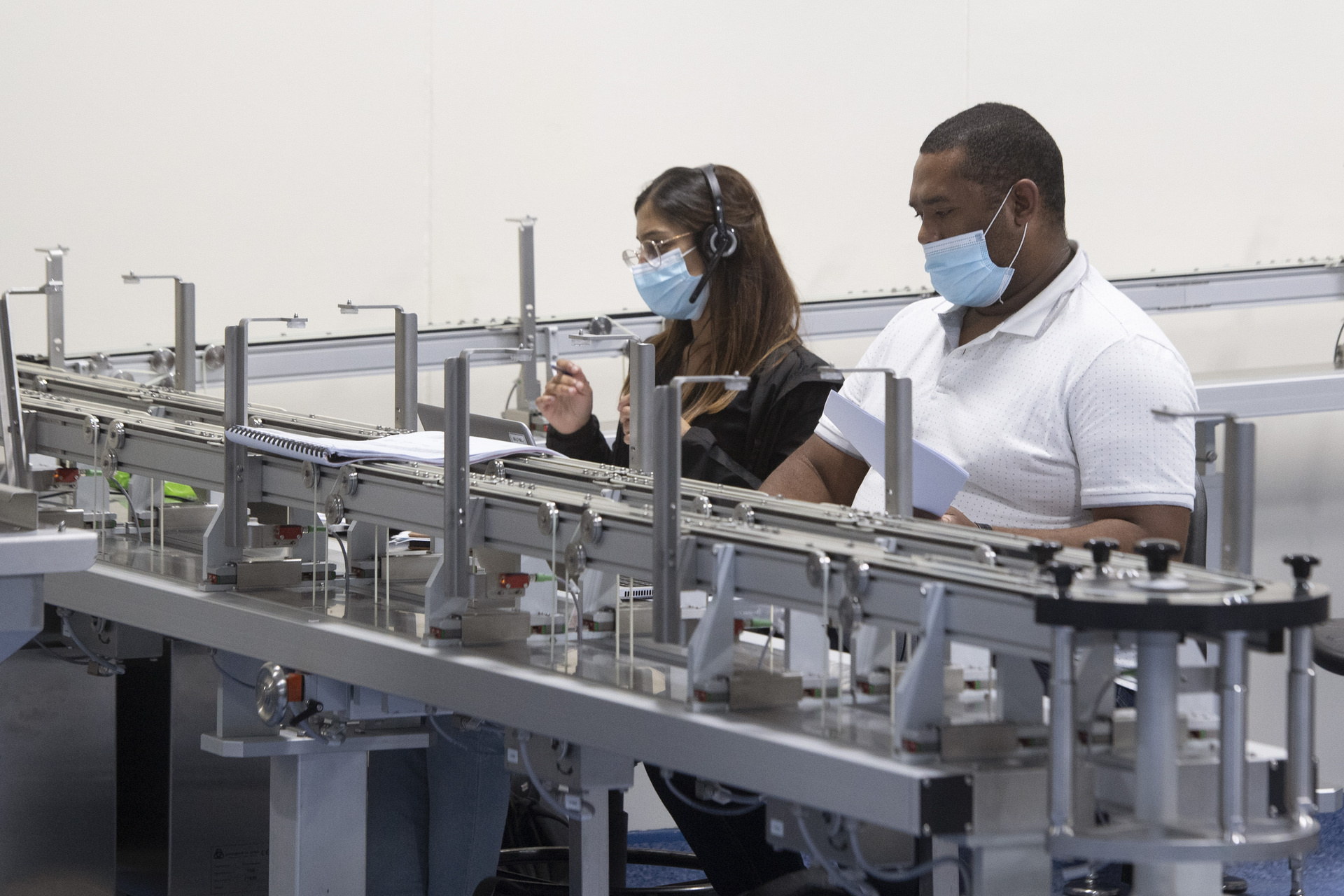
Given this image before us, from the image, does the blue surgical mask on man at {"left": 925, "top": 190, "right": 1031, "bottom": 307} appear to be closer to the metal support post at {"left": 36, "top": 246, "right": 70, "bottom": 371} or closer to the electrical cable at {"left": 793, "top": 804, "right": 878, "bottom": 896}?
the electrical cable at {"left": 793, "top": 804, "right": 878, "bottom": 896}

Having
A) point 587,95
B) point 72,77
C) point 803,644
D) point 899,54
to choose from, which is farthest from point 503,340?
point 803,644

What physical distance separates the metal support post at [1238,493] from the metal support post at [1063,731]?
7.8 inches

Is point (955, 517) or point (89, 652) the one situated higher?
point (955, 517)

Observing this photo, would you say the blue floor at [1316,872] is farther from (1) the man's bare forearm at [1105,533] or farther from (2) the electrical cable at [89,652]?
(2) the electrical cable at [89,652]

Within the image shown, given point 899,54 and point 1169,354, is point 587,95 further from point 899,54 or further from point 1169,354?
point 1169,354

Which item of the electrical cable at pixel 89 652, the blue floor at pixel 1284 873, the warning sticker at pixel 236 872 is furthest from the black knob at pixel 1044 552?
the blue floor at pixel 1284 873

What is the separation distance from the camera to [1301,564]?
1.28 meters

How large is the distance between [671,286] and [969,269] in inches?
27.4

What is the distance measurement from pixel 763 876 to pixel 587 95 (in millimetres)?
2356

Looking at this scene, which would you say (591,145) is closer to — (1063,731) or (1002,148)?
(1002,148)

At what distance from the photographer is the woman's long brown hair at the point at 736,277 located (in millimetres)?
2695

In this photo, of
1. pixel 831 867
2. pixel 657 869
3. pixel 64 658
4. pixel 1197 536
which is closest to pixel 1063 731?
pixel 831 867

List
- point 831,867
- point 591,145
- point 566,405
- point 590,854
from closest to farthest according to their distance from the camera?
point 831,867 < point 590,854 < point 566,405 < point 591,145

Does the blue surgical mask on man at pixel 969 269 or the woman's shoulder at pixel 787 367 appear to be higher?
the blue surgical mask on man at pixel 969 269
